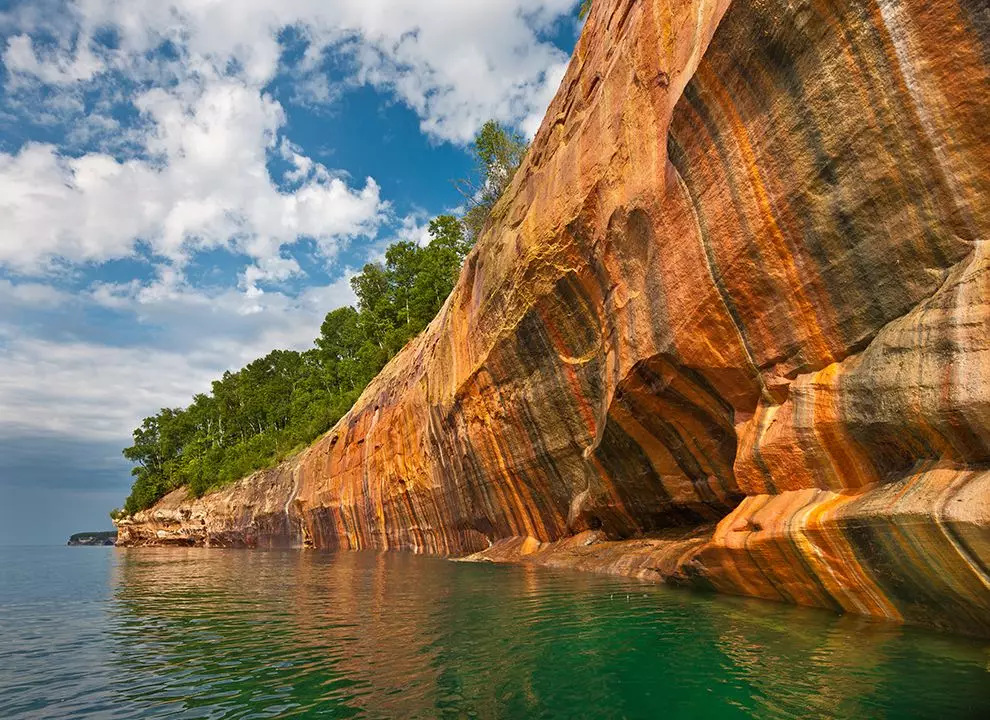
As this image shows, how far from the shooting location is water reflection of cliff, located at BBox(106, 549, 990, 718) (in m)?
5.76

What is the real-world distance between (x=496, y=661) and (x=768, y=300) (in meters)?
6.69

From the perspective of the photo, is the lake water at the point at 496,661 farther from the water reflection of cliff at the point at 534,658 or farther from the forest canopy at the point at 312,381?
the forest canopy at the point at 312,381

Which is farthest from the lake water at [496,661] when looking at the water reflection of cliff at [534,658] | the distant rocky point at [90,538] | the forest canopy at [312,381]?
the distant rocky point at [90,538]

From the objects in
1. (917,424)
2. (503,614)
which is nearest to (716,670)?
(917,424)

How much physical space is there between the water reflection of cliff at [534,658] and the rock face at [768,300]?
1084mm

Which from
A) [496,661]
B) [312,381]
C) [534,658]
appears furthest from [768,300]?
[312,381]

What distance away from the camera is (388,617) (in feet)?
36.0

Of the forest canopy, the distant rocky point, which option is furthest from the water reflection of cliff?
the distant rocky point

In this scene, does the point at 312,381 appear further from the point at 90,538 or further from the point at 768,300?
the point at 90,538

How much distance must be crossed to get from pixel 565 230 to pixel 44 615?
14326mm

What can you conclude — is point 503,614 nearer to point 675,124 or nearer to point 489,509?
point 675,124

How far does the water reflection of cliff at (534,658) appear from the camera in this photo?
5.76m

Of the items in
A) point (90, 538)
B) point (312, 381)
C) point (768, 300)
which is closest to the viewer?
point (768, 300)

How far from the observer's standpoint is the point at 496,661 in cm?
741
